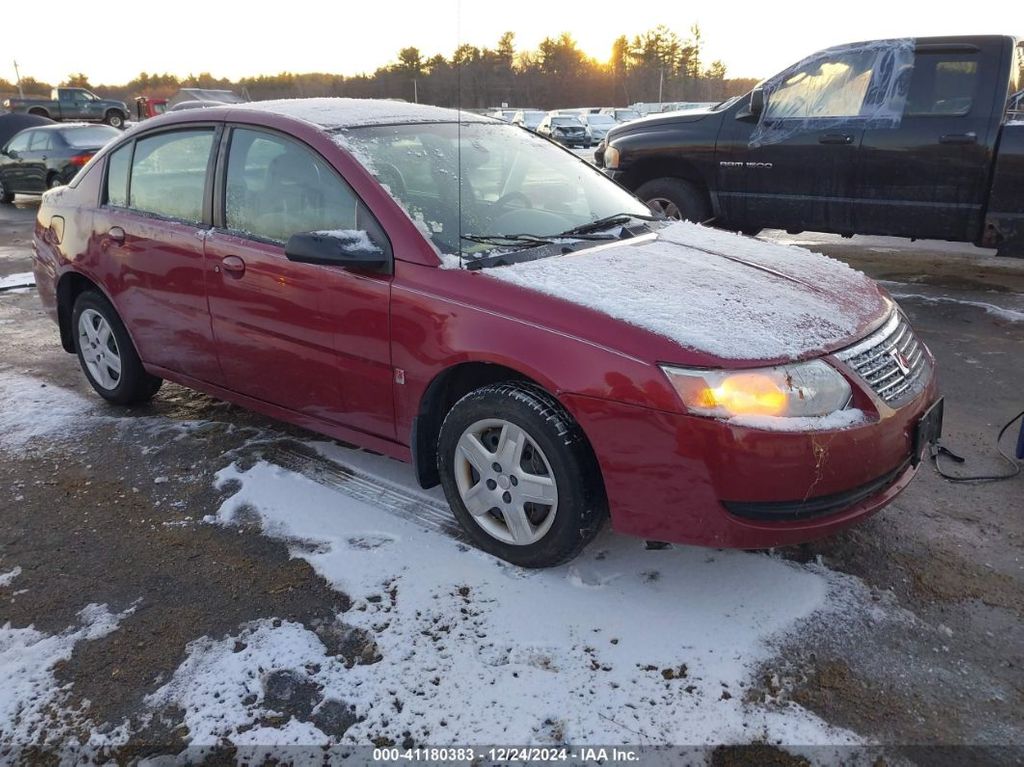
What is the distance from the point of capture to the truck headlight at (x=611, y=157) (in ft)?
24.9

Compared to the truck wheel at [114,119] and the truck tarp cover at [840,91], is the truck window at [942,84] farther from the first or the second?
the truck wheel at [114,119]

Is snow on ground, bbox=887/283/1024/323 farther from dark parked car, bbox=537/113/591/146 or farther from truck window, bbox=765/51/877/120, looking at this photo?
dark parked car, bbox=537/113/591/146

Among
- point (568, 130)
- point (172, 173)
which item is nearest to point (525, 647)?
point (172, 173)

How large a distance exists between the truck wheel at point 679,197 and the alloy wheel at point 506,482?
5.00m

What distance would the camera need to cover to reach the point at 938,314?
584 centimetres

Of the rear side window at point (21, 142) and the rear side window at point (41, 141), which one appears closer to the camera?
the rear side window at point (41, 141)

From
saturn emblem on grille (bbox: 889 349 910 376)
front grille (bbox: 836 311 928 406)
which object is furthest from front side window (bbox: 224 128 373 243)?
saturn emblem on grille (bbox: 889 349 910 376)

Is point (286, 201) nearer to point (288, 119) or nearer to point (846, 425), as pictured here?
point (288, 119)

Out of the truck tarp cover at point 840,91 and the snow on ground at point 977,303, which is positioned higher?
the truck tarp cover at point 840,91

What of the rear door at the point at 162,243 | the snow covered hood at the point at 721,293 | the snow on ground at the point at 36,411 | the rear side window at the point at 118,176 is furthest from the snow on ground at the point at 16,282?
the snow covered hood at the point at 721,293

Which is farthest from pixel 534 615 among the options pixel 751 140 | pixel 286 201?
pixel 751 140

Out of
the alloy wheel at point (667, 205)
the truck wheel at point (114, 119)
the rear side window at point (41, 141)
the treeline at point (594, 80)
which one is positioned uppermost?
the treeline at point (594, 80)

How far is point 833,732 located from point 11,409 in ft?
14.4

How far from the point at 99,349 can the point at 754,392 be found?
3.59 meters
